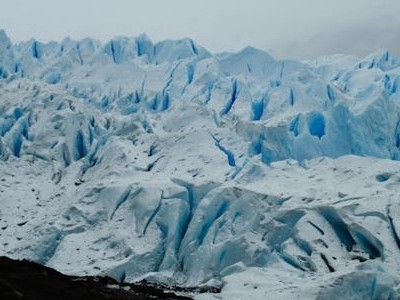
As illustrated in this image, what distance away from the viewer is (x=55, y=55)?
53438mm

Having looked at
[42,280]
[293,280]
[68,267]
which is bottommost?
A: [68,267]

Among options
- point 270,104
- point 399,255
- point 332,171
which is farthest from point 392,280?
point 270,104

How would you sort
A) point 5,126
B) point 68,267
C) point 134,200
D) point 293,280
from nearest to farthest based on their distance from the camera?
point 293,280
point 68,267
point 134,200
point 5,126

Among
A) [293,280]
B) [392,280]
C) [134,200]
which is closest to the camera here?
[392,280]

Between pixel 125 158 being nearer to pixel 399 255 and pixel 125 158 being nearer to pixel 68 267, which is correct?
pixel 68 267

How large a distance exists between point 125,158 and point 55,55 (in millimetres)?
23593

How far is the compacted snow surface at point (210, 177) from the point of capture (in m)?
24.4

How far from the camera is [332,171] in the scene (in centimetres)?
2995

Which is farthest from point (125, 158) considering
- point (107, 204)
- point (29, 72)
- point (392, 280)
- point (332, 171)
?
point (29, 72)

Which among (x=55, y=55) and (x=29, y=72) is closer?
(x=29, y=72)

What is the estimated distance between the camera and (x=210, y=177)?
29719 mm

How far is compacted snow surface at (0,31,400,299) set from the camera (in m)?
24.4

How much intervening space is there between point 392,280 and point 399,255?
2646 mm

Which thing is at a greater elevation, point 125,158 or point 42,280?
point 42,280
